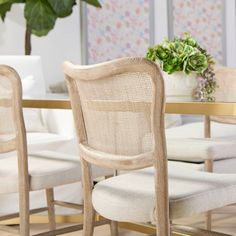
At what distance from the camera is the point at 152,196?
1957mm

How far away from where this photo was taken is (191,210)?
6.38ft

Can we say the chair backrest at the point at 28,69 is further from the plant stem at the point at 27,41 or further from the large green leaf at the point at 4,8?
the large green leaf at the point at 4,8

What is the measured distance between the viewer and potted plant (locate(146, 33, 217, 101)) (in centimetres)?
255

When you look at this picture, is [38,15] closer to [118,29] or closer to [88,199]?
[118,29]

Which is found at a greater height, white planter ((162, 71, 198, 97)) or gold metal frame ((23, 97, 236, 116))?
white planter ((162, 71, 198, 97))

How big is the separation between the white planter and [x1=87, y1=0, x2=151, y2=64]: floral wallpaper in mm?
4004

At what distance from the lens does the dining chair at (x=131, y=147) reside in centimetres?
188

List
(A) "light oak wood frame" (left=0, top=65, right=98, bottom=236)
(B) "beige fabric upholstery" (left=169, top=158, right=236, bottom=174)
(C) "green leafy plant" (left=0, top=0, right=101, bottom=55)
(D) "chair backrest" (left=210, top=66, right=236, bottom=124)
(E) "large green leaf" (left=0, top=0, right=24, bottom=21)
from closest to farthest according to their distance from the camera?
1. (A) "light oak wood frame" (left=0, top=65, right=98, bottom=236)
2. (D) "chair backrest" (left=210, top=66, right=236, bottom=124)
3. (B) "beige fabric upholstery" (left=169, top=158, right=236, bottom=174)
4. (C) "green leafy plant" (left=0, top=0, right=101, bottom=55)
5. (E) "large green leaf" (left=0, top=0, right=24, bottom=21)

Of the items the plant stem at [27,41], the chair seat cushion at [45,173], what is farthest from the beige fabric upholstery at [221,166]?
the plant stem at [27,41]

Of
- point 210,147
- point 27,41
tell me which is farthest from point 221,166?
point 27,41

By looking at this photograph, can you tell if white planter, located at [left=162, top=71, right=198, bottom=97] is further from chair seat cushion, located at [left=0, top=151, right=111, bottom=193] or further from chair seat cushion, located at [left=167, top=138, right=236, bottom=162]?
chair seat cushion, located at [left=167, top=138, right=236, bottom=162]

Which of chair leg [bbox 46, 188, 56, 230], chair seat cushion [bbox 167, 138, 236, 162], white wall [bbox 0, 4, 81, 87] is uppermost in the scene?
white wall [bbox 0, 4, 81, 87]

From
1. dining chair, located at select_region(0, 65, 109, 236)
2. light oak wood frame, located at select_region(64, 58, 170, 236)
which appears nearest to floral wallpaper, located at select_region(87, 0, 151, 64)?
dining chair, located at select_region(0, 65, 109, 236)

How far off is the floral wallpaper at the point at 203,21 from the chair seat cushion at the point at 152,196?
391cm
